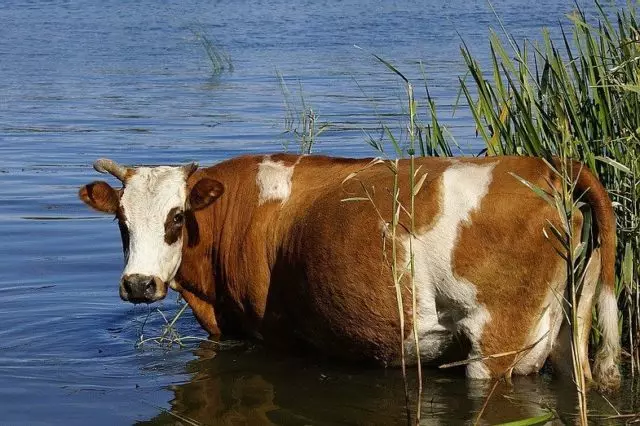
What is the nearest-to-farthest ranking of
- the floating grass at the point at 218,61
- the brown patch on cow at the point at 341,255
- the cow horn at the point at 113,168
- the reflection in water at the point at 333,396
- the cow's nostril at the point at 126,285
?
the brown patch on cow at the point at 341,255 → the reflection in water at the point at 333,396 → the cow's nostril at the point at 126,285 → the cow horn at the point at 113,168 → the floating grass at the point at 218,61

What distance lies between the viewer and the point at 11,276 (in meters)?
9.99

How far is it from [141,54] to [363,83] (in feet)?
28.1

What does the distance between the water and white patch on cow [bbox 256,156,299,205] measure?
1020 millimetres

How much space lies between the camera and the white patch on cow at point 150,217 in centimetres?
728

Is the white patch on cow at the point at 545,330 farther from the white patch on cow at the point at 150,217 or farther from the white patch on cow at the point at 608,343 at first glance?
the white patch on cow at the point at 150,217

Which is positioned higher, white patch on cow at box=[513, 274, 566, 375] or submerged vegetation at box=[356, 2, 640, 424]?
submerged vegetation at box=[356, 2, 640, 424]

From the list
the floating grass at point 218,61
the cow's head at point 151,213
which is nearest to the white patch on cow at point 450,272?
the cow's head at point 151,213

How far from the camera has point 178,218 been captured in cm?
749

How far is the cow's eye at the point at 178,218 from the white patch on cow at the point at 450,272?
1.66 metres

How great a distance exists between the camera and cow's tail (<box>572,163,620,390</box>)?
6180 mm

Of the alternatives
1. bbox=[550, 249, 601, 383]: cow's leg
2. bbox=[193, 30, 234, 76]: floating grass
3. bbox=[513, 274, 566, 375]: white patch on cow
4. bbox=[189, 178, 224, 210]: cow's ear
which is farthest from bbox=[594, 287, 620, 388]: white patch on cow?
bbox=[193, 30, 234, 76]: floating grass

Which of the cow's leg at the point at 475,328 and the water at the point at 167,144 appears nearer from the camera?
the cow's leg at the point at 475,328

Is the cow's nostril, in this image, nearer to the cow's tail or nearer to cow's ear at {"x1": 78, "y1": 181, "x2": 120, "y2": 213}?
cow's ear at {"x1": 78, "y1": 181, "x2": 120, "y2": 213}

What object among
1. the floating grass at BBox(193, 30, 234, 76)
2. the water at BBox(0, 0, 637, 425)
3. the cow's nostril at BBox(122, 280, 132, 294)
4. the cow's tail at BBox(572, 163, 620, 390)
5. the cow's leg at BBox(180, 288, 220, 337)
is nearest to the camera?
the cow's tail at BBox(572, 163, 620, 390)
